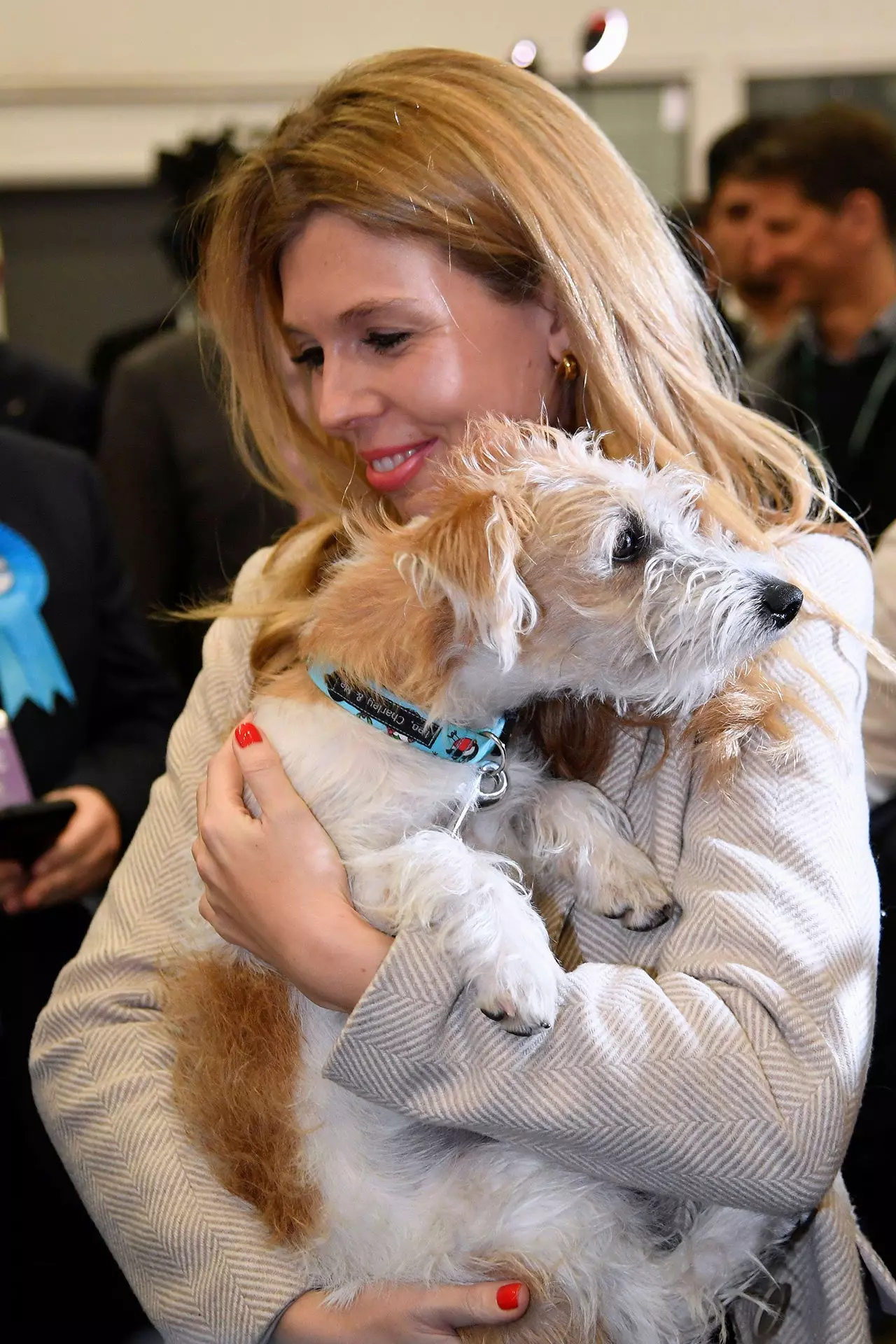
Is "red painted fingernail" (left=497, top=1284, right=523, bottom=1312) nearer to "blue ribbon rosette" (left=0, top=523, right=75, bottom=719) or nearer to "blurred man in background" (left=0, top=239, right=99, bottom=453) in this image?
"blue ribbon rosette" (left=0, top=523, right=75, bottom=719)

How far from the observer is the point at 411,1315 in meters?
1.36

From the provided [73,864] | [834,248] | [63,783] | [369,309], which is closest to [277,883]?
[369,309]

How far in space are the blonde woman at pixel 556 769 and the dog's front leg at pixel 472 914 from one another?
0.03 metres

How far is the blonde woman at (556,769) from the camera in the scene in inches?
49.4

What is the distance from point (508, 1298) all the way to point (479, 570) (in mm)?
840

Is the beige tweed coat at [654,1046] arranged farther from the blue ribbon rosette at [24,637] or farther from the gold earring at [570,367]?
the blue ribbon rosette at [24,637]

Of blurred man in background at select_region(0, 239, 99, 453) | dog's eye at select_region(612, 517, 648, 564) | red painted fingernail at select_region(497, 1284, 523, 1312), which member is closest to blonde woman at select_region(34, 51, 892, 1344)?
red painted fingernail at select_region(497, 1284, 523, 1312)

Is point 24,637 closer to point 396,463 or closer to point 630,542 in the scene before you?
point 396,463

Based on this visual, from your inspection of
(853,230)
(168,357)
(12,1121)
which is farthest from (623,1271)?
(853,230)

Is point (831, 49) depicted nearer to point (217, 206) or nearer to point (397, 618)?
point (217, 206)

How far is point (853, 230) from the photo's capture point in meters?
3.97

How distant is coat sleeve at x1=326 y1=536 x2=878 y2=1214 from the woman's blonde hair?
14.5 inches

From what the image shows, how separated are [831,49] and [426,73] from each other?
587cm

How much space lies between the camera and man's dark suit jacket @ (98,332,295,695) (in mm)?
3514
